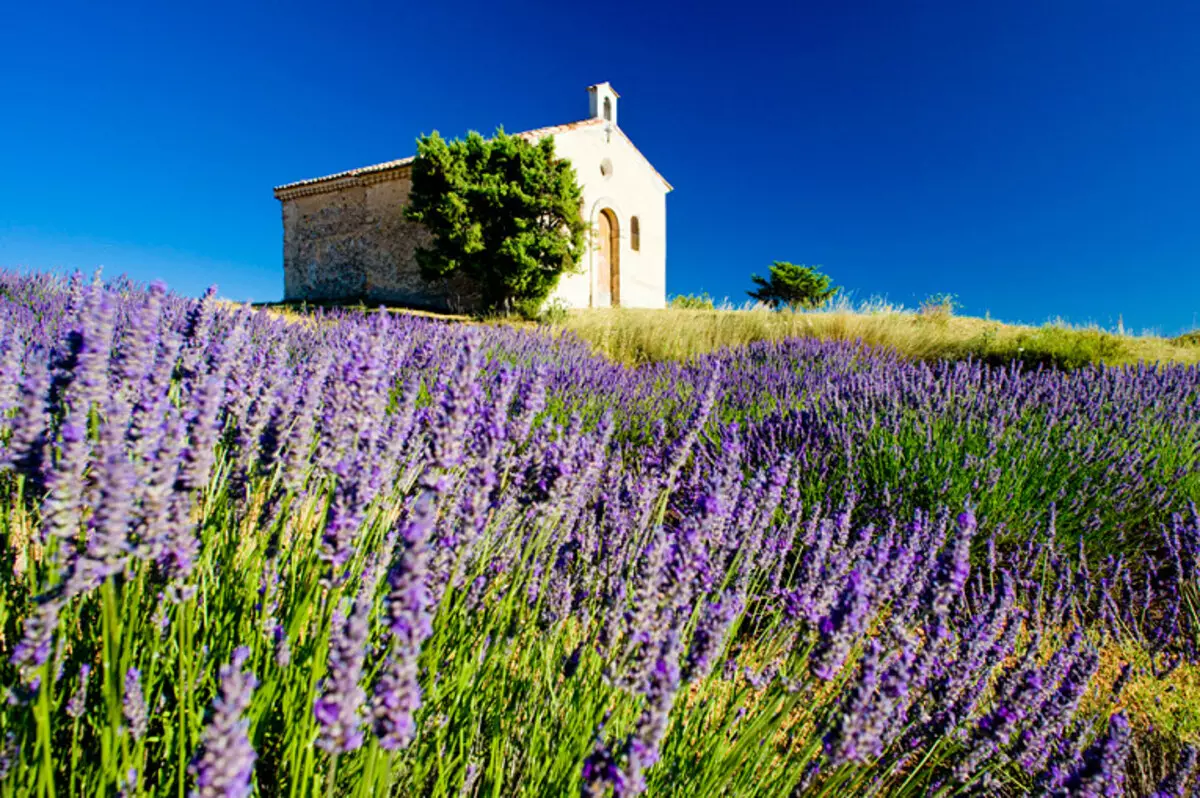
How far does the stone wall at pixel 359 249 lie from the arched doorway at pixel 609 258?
16.2 ft

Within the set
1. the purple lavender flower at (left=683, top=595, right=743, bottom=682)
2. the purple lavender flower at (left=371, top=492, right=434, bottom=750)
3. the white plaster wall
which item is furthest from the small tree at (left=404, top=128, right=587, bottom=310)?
the purple lavender flower at (left=371, top=492, right=434, bottom=750)

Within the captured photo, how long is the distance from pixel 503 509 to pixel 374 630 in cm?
47

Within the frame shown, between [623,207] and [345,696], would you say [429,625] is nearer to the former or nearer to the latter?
[345,696]

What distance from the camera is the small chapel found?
55.0ft

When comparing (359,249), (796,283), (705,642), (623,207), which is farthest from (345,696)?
(796,283)

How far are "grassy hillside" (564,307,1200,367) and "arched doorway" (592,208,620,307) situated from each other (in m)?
7.90

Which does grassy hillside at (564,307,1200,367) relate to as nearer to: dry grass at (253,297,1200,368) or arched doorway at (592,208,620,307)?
dry grass at (253,297,1200,368)

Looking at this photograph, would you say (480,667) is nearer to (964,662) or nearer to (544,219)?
(964,662)

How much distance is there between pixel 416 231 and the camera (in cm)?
1650

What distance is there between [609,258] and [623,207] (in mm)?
1769

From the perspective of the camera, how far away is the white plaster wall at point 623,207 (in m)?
17.7

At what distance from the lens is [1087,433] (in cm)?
354

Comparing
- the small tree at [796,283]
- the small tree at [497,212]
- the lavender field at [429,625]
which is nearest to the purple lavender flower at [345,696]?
the lavender field at [429,625]

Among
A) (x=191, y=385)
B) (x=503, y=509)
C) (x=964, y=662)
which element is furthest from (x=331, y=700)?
(x=964, y=662)
